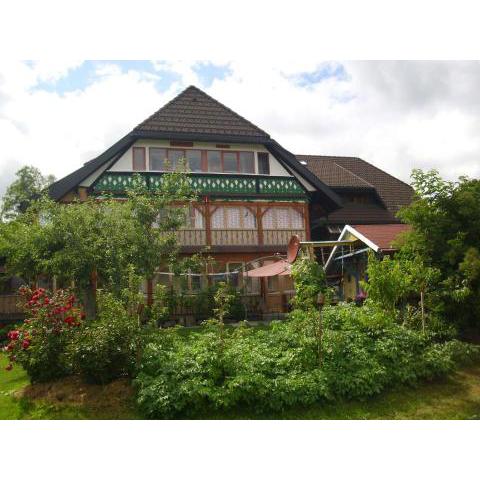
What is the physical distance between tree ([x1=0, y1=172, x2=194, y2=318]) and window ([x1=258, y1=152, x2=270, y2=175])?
8312 millimetres

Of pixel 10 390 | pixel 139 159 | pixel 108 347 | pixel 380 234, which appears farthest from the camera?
pixel 139 159

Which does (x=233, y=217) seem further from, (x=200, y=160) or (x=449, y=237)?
(x=449, y=237)

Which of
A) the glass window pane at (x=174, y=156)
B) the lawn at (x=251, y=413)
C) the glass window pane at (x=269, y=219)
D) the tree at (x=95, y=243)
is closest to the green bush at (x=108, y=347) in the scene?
the lawn at (x=251, y=413)

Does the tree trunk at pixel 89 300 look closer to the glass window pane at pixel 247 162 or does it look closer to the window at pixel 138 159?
the window at pixel 138 159

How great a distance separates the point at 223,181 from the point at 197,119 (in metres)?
2.69

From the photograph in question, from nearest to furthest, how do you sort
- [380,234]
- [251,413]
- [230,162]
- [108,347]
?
[251,413]
[108,347]
[380,234]
[230,162]

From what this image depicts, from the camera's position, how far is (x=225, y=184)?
2173 cm

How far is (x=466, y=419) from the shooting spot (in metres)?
8.38

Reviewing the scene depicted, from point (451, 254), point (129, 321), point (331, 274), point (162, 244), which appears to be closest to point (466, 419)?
point (451, 254)

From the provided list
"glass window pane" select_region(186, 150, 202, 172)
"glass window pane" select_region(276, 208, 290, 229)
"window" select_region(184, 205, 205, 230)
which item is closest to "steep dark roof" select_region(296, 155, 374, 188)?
"glass window pane" select_region(276, 208, 290, 229)

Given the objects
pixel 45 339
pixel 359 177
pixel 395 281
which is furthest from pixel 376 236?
pixel 359 177

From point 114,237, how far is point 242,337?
3852 mm

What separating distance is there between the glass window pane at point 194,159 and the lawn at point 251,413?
13.2 metres

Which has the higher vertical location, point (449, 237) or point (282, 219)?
point (282, 219)
